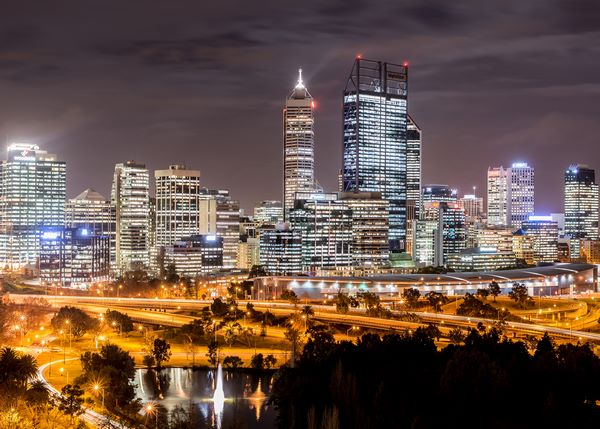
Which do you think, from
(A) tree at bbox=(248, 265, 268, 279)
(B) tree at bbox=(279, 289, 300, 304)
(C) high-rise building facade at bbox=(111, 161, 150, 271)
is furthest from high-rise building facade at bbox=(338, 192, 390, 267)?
(B) tree at bbox=(279, 289, 300, 304)

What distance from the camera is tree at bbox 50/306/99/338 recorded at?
44.4 meters

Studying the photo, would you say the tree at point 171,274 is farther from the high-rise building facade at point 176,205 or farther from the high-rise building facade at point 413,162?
the high-rise building facade at point 413,162

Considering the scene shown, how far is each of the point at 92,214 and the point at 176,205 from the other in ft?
36.7

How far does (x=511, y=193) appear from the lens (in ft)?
536

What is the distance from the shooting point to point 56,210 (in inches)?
4574

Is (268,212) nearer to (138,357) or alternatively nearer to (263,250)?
(263,250)

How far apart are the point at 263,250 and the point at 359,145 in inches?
932

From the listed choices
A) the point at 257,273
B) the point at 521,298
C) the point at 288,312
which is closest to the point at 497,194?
the point at 257,273

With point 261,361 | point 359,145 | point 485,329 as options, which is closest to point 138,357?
point 261,361

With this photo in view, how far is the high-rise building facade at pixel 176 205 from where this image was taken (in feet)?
372

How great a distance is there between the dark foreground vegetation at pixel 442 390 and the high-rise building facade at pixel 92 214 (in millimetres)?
86832

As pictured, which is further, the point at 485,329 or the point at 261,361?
the point at 485,329

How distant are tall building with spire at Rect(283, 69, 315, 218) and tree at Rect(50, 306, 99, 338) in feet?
256

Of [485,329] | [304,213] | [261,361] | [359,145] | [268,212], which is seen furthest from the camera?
[268,212]
